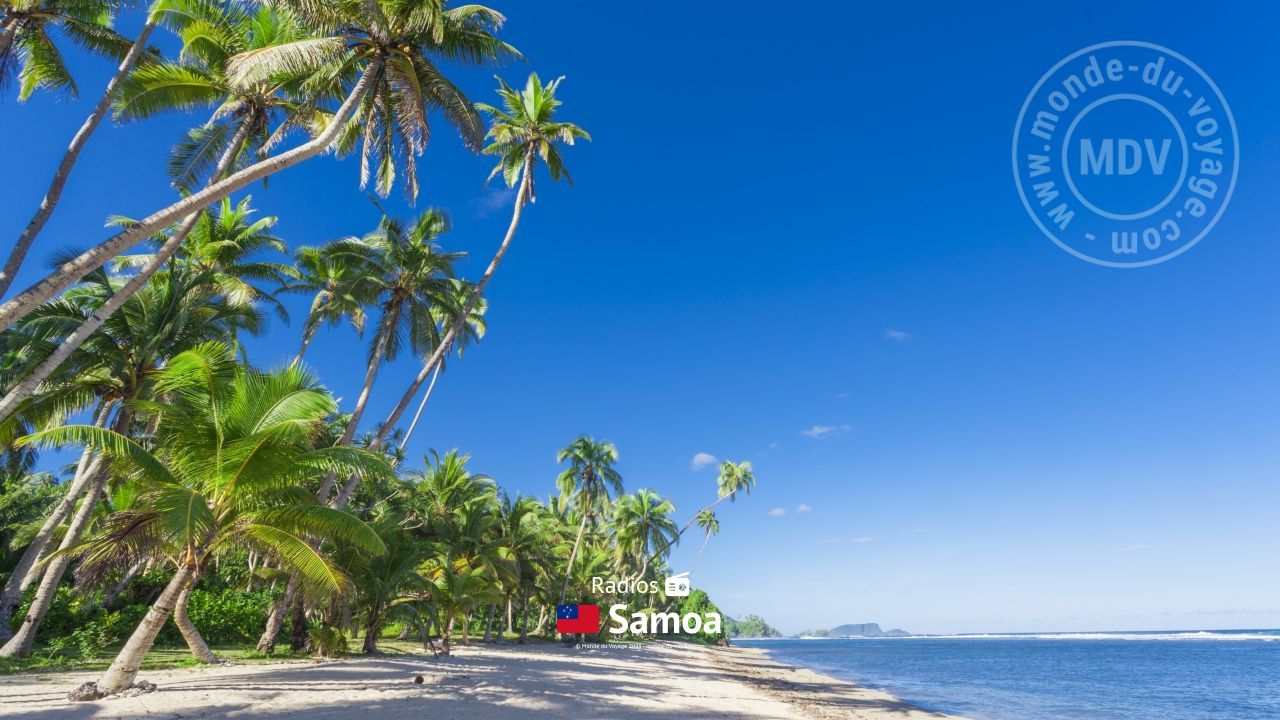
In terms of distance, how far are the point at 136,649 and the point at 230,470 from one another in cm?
297

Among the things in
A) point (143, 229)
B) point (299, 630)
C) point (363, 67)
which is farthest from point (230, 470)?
point (299, 630)

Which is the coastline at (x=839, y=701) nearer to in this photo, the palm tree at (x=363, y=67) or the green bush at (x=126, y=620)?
the palm tree at (x=363, y=67)

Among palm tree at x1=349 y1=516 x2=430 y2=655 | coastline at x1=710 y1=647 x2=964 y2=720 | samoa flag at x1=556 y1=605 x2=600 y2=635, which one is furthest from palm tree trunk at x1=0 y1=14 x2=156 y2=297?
samoa flag at x1=556 y1=605 x2=600 y2=635

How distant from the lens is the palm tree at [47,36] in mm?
13492

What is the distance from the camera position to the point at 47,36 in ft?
47.6

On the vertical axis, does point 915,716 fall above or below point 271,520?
below

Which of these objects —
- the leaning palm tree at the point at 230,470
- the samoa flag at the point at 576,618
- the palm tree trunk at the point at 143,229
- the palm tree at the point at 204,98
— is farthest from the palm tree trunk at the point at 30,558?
the samoa flag at the point at 576,618

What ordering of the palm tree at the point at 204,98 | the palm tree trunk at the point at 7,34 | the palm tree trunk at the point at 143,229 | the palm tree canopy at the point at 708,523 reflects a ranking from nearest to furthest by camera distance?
1. the palm tree trunk at the point at 143,229
2. the palm tree trunk at the point at 7,34
3. the palm tree at the point at 204,98
4. the palm tree canopy at the point at 708,523

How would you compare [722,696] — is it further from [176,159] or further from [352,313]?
[176,159]

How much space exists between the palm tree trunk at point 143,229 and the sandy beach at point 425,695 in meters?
5.46

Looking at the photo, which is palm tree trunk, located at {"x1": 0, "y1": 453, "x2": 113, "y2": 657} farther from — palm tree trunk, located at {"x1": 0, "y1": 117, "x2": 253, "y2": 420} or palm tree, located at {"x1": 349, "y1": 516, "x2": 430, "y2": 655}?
palm tree, located at {"x1": 349, "y1": 516, "x2": 430, "y2": 655}

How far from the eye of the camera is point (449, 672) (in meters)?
16.8

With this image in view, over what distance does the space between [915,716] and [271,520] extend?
18869 millimetres

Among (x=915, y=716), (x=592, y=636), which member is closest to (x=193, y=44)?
(x=915, y=716)
